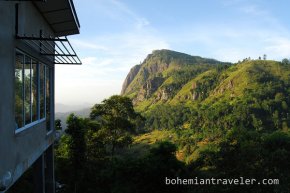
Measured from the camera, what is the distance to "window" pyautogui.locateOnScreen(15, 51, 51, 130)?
6188 mm

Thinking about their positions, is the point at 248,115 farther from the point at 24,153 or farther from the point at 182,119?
the point at 24,153

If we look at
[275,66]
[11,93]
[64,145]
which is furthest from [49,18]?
[275,66]

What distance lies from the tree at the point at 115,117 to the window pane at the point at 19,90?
56.2ft

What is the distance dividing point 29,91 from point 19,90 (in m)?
1.11

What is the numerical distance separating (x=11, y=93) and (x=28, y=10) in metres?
2.80

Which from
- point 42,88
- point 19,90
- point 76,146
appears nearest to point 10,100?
point 19,90

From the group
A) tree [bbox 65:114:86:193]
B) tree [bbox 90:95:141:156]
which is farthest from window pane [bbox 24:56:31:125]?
tree [bbox 90:95:141:156]

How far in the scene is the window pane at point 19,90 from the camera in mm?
5986

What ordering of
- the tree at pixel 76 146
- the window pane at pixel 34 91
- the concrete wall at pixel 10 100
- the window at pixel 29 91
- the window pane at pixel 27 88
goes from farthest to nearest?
the tree at pixel 76 146, the window pane at pixel 34 91, the window pane at pixel 27 88, the window at pixel 29 91, the concrete wall at pixel 10 100

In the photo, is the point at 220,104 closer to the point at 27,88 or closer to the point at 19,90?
the point at 27,88

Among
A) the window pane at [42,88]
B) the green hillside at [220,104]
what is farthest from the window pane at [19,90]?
the green hillside at [220,104]

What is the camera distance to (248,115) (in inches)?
3199

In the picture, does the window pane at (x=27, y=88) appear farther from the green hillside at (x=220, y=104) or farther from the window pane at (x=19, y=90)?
the green hillside at (x=220, y=104)

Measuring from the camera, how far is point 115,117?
23906 mm
